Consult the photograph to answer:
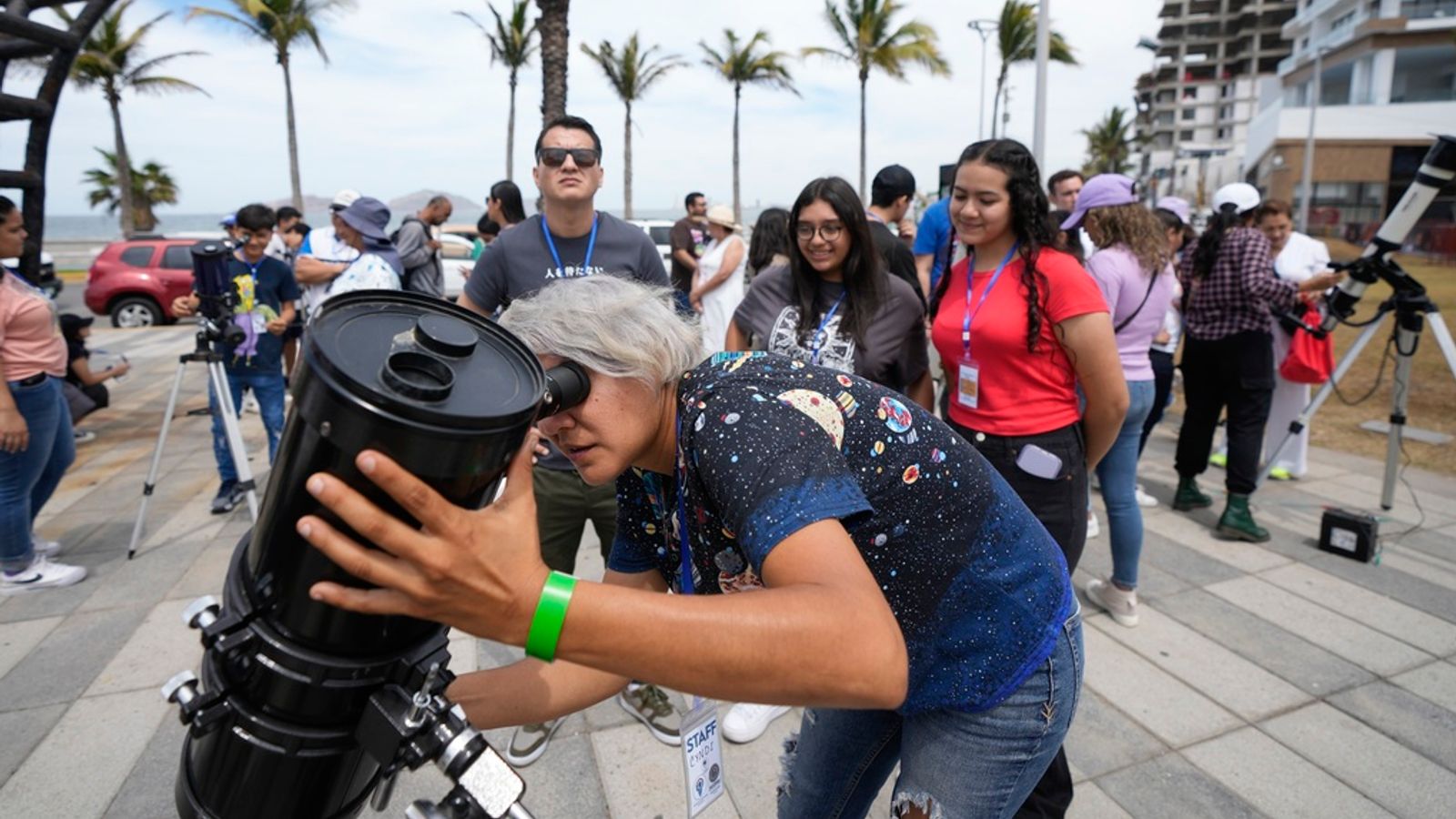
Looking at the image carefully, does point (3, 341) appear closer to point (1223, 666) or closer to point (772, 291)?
point (772, 291)

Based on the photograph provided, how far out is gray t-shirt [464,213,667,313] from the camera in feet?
9.92

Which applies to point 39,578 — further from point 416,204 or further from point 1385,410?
point 416,204

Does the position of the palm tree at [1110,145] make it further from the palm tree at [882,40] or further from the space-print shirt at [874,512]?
the space-print shirt at [874,512]

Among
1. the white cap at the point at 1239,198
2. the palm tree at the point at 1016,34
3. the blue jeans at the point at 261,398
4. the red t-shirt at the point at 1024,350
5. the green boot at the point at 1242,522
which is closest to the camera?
the red t-shirt at the point at 1024,350

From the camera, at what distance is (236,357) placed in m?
5.15

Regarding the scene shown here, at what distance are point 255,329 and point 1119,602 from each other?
5185 mm

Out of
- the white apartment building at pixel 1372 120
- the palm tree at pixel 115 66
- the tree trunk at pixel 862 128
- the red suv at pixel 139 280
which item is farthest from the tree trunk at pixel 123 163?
the white apartment building at pixel 1372 120

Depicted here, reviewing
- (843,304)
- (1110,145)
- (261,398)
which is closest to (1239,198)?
(843,304)

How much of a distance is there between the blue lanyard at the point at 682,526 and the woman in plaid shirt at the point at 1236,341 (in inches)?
159

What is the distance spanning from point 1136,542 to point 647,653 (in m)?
3.25

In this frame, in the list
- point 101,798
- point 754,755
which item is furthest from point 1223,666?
point 101,798

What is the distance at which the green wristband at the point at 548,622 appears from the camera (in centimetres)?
79

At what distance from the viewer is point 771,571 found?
931mm

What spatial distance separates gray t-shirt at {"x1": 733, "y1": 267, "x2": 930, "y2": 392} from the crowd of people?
0.03 ft
